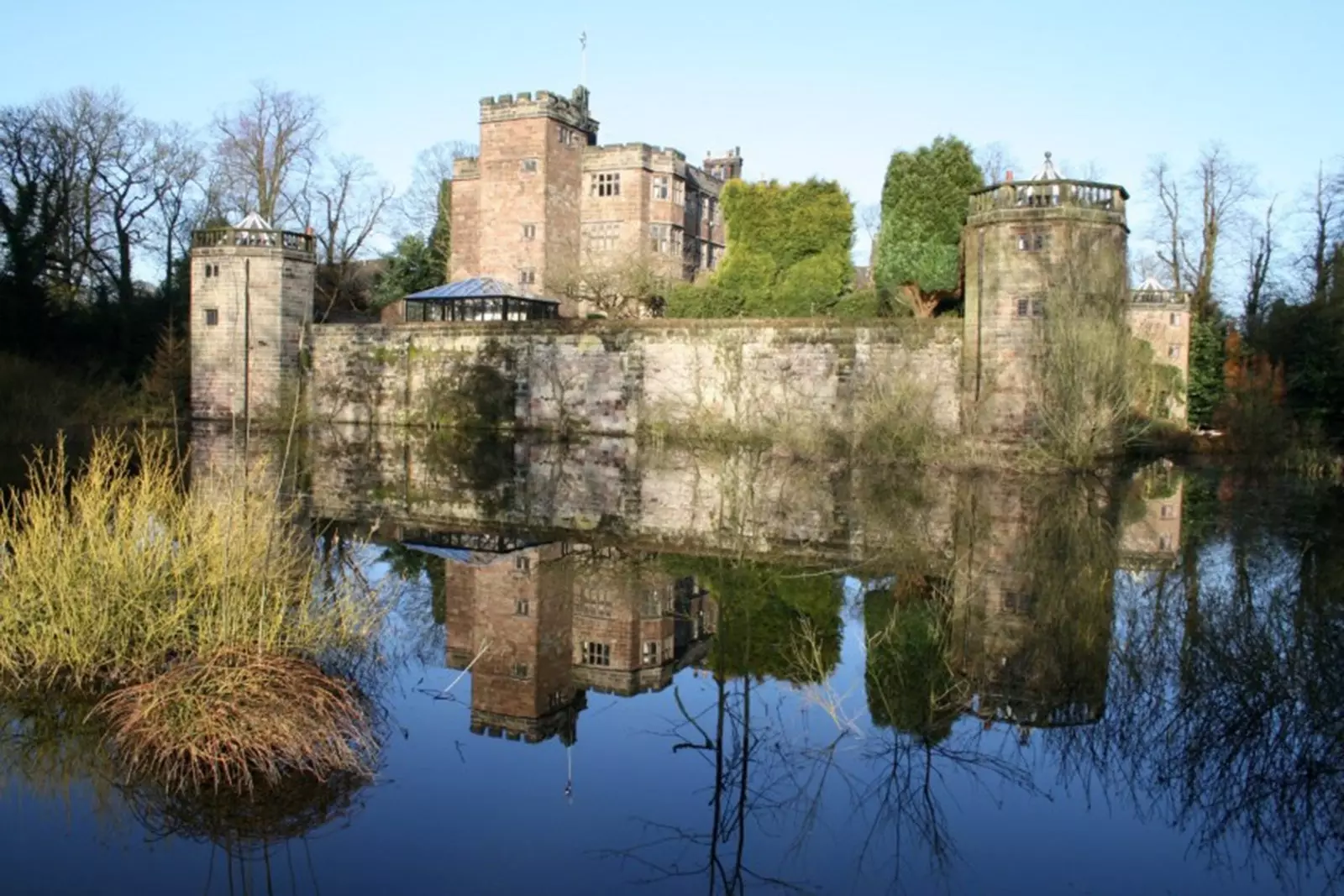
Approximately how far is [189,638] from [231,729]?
55.7 inches

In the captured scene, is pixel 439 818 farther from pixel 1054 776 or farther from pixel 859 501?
pixel 859 501

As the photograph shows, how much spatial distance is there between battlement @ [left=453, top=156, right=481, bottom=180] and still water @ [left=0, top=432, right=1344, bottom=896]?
29.9 meters

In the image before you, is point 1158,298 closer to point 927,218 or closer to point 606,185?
point 927,218

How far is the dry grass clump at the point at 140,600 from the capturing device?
265 inches

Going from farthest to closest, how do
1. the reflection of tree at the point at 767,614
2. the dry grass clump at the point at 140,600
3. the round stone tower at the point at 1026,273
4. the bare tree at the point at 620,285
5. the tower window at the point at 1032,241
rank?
the bare tree at the point at 620,285
the tower window at the point at 1032,241
the round stone tower at the point at 1026,273
the reflection of tree at the point at 767,614
the dry grass clump at the point at 140,600

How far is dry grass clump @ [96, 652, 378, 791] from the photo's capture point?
558cm

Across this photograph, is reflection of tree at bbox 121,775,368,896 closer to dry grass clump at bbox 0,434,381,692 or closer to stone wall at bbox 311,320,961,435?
dry grass clump at bbox 0,434,381,692

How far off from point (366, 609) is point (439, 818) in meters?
3.28

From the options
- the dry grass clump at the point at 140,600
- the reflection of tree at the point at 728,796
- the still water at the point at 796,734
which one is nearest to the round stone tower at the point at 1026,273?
the still water at the point at 796,734

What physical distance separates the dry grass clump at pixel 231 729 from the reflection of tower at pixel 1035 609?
3965 mm

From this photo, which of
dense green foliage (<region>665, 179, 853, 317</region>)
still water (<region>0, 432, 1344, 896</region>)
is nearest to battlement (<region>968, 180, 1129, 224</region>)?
dense green foliage (<region>665, 179, 853, 317</region>)

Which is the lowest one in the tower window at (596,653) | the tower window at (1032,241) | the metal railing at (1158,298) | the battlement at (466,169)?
the tower window at (596,653)

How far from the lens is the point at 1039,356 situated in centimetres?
2212

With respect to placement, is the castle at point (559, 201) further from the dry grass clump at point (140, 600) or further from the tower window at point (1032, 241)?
the dry grass clump at point (140, 600)
